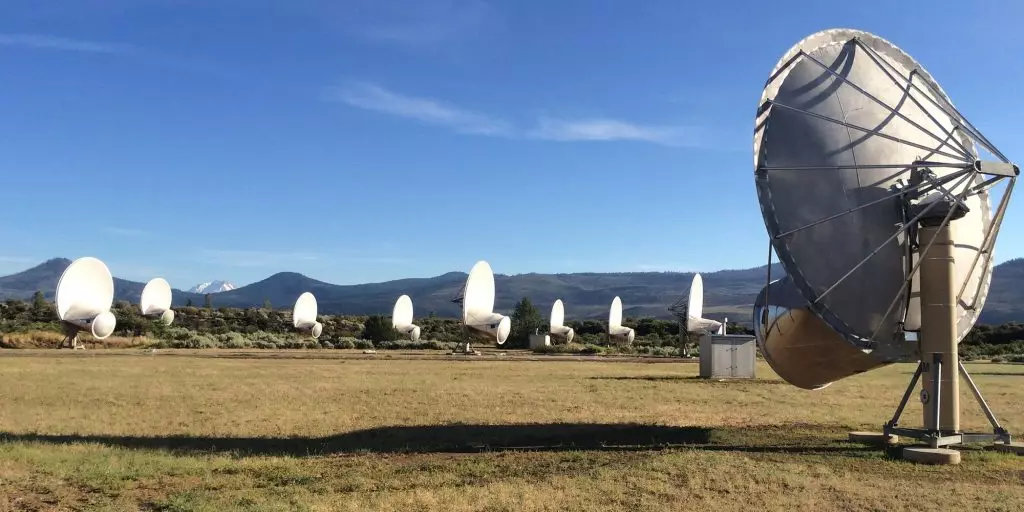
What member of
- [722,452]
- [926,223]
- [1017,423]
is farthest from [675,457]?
[1017,423]

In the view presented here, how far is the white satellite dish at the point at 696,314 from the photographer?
6347 cm

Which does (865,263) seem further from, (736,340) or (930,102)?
(736,340)

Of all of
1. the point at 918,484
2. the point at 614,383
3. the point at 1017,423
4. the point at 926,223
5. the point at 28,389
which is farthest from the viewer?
the point at 614,383

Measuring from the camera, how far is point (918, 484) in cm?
1308

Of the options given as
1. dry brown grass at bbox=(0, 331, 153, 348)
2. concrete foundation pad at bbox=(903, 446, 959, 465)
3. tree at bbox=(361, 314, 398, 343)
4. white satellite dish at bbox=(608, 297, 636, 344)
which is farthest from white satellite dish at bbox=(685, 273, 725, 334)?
concrete foundation pad at bbox=(903, 446, 959, 465)

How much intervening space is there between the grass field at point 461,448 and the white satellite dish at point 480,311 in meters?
29.5

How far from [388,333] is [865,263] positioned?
7015 cm

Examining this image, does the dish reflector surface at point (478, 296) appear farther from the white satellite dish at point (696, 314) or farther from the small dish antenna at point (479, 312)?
the white satellite dish at point (696, 314)

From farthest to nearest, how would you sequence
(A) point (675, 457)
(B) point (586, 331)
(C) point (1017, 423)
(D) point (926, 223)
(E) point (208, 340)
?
(B) point (586, 331)
(E) point (208, 340)
(C) point (1017, 423)
(D) point (926, 223)
(A) point (675, 457)

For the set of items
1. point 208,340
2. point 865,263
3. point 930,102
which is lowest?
point 208,340

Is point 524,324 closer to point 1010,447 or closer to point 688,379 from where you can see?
point 688,379

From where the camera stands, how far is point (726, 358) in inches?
1501

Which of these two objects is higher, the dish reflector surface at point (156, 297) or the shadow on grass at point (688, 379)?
the dish reflector surface at point (156, 297)

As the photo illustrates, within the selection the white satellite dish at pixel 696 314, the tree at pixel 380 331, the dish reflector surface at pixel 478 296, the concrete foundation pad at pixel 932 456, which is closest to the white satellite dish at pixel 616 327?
→ the white satellite dish at pixel 696 314
